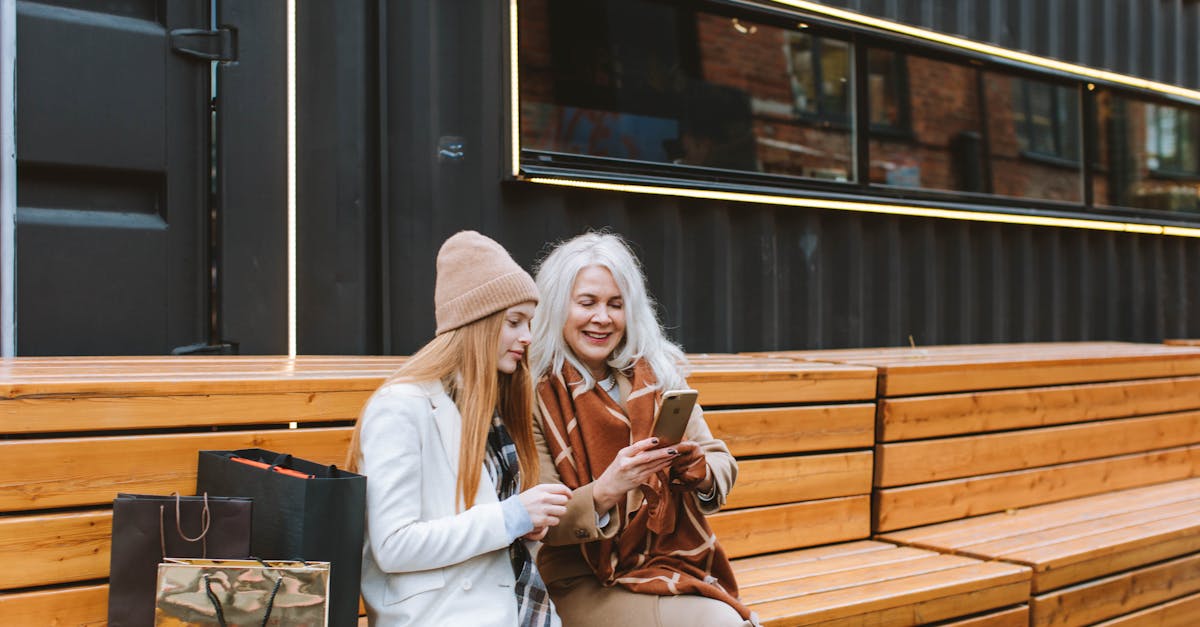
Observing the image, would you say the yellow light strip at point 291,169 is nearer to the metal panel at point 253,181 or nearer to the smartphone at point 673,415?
the metal panel at point 253,181

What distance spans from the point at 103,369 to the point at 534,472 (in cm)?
144

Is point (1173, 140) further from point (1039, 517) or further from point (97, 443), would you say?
point (97, 443)

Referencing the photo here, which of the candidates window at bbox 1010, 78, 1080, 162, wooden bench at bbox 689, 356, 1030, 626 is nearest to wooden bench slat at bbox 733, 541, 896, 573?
wooden bench at bbox 689, 356, 1030, 626

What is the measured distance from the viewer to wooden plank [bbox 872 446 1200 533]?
492cm

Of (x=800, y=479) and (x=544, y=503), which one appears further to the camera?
(x=800, y=479)

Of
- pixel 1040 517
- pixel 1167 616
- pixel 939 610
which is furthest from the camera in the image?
pixel 1040 517

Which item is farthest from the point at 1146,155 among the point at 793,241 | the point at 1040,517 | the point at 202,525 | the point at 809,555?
the point at 202,525

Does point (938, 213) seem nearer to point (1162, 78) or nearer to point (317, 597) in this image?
point (1162, 78)

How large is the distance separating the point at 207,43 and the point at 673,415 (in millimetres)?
2688

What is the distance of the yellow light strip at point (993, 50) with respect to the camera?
244 inches

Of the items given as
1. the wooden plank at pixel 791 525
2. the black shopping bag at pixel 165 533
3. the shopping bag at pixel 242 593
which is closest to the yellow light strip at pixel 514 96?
the wooden plank at pixel 791 525

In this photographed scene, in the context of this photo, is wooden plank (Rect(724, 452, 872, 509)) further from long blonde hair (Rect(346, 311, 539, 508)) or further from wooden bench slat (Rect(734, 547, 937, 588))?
long blonde hair (Rect(346, 311, 539, 508))

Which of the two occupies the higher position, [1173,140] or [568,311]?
[1173,140]

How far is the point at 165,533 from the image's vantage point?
2.36 m
